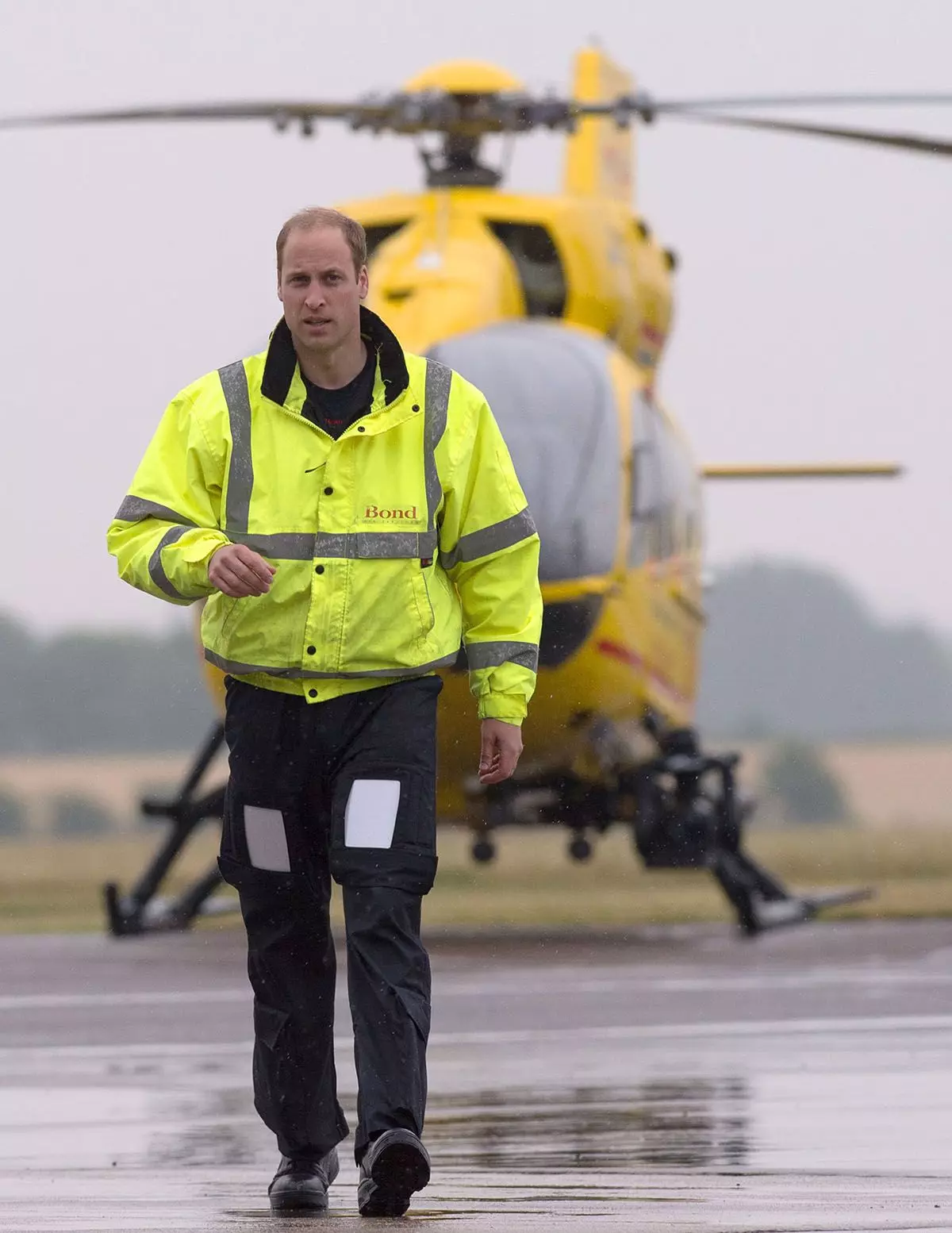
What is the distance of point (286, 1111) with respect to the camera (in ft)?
15.3

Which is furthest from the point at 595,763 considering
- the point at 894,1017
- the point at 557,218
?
the point at 894,1017

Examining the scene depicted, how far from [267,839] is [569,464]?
337 inches

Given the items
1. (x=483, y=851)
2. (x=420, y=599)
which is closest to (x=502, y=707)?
(x=420, y=599)

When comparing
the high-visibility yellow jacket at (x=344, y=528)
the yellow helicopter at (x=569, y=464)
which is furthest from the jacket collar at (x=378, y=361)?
the yellow helicopter at (x=569, y=464)

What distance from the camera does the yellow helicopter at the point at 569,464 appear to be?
43.2 ft

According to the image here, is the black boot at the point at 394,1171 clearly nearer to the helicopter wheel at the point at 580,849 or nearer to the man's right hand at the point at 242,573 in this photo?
the man's right hand at the point at 242,573

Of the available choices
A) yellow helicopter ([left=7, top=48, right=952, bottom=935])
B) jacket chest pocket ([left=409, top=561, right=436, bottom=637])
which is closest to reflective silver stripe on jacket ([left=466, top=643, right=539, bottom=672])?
jacket chest pocket ([left=409, top=561, right=436, bottom=637])

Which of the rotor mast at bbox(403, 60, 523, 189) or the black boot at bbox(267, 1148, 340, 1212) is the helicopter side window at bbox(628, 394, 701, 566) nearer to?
the rotor mast at bbox(403, 60, 523, 189)

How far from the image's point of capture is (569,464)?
13.1m

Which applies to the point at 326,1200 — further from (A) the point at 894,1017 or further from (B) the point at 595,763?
(B) the point at 595,763

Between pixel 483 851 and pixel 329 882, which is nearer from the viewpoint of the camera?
pixel 329 882

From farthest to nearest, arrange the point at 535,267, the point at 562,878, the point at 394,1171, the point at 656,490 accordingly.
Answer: the point at 562,878, the point at 535,267, the point at 656,490, the point at 394,1171

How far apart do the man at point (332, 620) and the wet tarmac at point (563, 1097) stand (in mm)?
313

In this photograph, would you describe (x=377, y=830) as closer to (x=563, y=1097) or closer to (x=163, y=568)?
(x=163, y=568)
